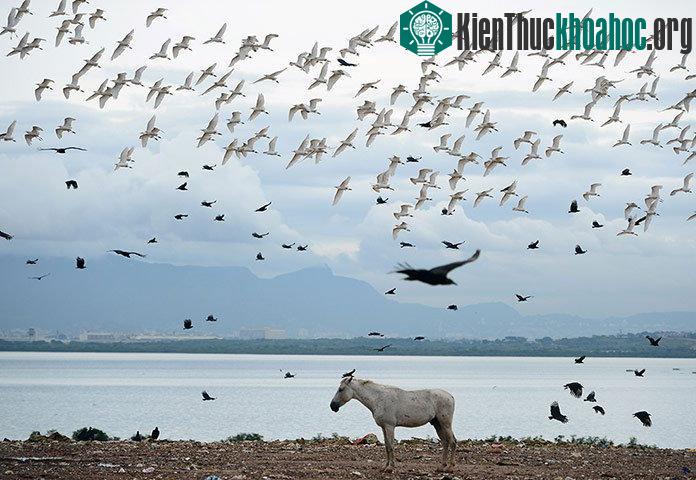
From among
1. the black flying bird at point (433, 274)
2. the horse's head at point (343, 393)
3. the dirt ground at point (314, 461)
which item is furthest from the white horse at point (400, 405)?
the black flying bird at point (433, 274)

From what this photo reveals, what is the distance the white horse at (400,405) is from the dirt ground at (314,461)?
746 mm

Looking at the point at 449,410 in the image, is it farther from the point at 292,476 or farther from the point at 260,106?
the point at 260,106

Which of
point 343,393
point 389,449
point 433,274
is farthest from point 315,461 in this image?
point 433,274

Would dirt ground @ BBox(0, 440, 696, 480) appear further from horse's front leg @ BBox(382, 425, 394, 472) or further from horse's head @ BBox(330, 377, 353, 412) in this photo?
horse's head @ BBox(330, 377, 353, 412)

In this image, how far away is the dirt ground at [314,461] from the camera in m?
19.3

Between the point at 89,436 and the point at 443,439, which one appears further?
the point at 89,436

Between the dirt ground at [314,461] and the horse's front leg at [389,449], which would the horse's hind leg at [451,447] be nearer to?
the dirt ground at [314,461]

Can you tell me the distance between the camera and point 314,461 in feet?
69.4

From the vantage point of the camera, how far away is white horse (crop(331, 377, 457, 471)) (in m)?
20.9

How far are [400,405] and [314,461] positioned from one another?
184 centimetres

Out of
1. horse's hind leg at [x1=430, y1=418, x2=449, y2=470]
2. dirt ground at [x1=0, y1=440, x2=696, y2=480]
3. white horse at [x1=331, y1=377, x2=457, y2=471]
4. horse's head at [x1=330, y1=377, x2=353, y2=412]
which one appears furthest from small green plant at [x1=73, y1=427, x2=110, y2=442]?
horse's hind leg at [x1=430, y1=418, x2=449, y2=470]

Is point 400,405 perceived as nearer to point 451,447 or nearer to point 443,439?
point 443,439

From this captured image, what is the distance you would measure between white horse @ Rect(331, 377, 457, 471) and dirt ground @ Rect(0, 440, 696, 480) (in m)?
0.75

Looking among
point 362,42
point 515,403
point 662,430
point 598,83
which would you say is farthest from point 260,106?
point 515,403
